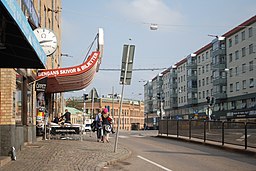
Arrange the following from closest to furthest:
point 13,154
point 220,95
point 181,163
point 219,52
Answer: point 13,154, point 181,163, point 219,52, point 220,95

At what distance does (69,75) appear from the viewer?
23453 millimetres

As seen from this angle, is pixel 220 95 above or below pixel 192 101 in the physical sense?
above

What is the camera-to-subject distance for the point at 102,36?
27.7 metres

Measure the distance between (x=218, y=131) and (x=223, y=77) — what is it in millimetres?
55510

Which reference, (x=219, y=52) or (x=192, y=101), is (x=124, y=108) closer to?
(x=192, y=101)

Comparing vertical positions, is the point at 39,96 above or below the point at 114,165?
above

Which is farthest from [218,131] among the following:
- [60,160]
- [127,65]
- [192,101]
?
[192,101]

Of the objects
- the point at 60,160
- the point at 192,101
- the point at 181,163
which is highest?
the point at 192,101

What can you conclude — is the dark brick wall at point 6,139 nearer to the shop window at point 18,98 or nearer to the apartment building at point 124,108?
the shop window at point 18,98

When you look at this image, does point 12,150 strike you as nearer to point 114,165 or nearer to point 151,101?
point 114,165

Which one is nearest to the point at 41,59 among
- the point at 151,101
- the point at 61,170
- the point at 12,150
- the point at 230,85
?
the point at 61,170

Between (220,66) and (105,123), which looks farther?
(220,66)

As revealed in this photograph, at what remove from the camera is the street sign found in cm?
1498

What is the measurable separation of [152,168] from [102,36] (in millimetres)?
17166
